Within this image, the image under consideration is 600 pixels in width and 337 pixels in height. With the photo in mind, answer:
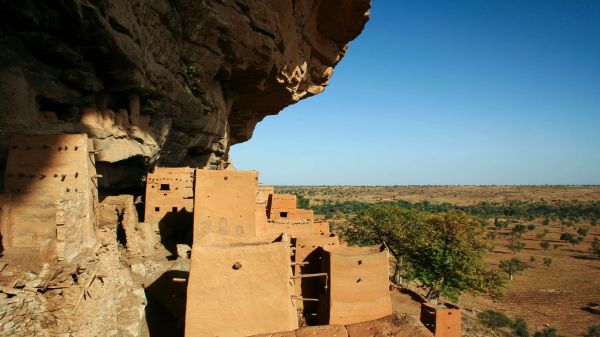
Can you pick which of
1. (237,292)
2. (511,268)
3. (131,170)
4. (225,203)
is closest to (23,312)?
(237,292)

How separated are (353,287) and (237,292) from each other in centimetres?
382

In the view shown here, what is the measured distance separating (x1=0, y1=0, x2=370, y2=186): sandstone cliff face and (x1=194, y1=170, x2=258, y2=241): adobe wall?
2150mm

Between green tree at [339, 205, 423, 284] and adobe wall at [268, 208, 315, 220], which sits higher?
adobe wall at [268, 208, 315, 220]

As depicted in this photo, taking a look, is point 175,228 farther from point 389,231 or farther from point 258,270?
point 389,231

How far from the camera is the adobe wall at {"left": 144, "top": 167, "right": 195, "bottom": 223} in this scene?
13.4 m

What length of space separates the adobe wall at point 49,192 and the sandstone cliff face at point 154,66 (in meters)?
0.83

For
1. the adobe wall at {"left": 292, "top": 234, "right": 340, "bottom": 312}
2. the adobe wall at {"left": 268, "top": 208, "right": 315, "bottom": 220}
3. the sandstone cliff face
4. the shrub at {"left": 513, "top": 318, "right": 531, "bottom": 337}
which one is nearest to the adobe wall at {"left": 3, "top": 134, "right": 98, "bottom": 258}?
the sandstone cliff face

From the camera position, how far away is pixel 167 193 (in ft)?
44.9

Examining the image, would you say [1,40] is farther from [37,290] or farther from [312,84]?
[312,84]

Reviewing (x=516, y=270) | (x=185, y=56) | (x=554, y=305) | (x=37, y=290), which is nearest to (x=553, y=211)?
(x=516, y=270)

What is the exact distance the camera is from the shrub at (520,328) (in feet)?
70.5

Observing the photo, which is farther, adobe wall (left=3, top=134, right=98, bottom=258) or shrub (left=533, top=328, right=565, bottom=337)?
shrub (left=533, top=328, right=565, bottom=337)

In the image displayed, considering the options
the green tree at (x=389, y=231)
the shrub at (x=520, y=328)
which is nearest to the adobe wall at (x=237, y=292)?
the green tree at (x=389, y=231)

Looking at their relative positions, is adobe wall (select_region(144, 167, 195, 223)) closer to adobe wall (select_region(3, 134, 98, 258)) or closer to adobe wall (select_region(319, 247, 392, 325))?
adobe wall (select_region(3, 134, 98, 258))
